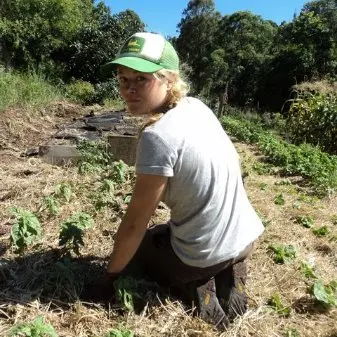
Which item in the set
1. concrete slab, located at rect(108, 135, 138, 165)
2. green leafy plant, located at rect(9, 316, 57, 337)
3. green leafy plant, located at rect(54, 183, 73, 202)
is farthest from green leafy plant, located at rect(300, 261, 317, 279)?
concrete slab, located at rect(108, 135, 138, 165)

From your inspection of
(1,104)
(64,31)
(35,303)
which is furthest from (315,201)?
(64,31)

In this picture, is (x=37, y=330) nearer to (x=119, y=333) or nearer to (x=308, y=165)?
(x=119, y=333)

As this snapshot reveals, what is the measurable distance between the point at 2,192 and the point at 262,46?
3777cm

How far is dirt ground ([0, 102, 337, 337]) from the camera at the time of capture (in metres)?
2.23

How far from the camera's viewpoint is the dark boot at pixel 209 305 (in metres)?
2.26

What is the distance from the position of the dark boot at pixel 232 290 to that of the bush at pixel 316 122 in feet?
27.3

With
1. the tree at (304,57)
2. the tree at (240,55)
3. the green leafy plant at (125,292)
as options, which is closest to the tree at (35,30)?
the tree at (240,55)

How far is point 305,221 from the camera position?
160 inches

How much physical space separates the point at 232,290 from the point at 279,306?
14.2 inches

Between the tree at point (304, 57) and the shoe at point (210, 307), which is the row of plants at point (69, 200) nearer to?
the shoe at point (210, 307)

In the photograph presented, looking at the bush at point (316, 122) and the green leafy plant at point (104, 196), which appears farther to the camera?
the bush at point (316, 122)

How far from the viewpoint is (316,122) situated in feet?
34.2

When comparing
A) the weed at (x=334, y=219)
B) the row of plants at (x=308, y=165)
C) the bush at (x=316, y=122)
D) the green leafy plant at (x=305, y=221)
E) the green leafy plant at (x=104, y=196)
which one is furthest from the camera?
the bush at (x=316, y=122)

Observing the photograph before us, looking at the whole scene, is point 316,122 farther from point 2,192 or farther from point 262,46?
point 262,46
